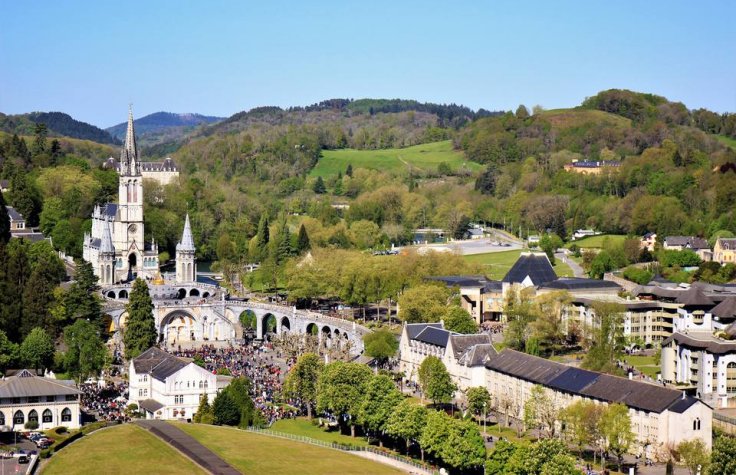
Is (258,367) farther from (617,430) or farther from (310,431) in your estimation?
(617,430)

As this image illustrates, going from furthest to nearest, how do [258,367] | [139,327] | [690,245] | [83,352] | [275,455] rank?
1. [690,245]
2. [258,367]
3. [139,327]
4. [83,352]
5. [275,455]

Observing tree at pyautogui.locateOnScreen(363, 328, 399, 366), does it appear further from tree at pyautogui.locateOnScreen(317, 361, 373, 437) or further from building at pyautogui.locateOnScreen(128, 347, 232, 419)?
building at pyautogui.locateOnScreen(128, 347, 232, 419)

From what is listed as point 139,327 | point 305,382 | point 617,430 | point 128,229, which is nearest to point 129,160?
point 128,229

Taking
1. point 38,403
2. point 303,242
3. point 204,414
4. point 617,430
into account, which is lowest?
point 204,414

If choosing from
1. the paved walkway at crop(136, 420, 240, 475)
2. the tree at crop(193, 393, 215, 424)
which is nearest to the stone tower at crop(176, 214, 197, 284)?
the tree at crop(193, 393, 215, 424)

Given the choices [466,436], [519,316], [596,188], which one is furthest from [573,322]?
[596,188]

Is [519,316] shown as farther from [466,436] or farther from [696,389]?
[466,436]
